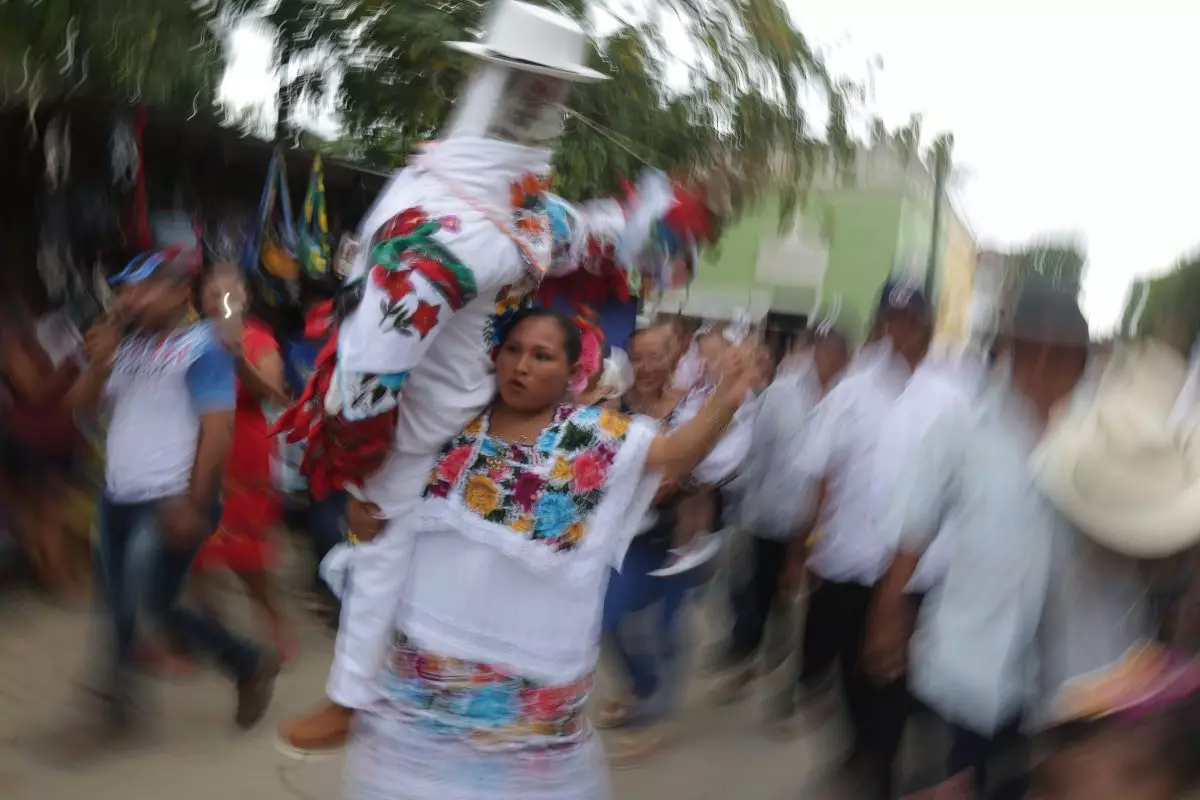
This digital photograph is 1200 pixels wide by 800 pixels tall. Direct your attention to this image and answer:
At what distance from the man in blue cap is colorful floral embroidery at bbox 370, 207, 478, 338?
5.57 feet

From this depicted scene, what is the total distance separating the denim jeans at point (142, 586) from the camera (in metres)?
3.38

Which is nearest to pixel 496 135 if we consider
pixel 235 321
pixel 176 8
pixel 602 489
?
pixel 602 489

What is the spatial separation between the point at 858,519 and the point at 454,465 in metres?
1.90

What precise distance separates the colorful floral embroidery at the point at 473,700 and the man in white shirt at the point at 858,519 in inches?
57.9

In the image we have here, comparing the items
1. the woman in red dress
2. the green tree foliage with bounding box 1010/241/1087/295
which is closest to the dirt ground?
the woman in red dress

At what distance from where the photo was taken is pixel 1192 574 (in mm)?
1812

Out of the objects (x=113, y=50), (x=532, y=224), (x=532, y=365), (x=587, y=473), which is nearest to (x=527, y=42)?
(x=532, y=224)

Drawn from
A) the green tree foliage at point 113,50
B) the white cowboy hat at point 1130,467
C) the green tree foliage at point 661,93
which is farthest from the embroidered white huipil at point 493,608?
the green tree foliage at point 661,93

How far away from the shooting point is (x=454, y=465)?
6.78 feet

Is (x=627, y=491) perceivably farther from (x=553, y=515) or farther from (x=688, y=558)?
(x=688, y=558)

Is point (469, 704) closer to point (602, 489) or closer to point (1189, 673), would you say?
point (602, 489)

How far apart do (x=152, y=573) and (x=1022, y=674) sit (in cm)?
262

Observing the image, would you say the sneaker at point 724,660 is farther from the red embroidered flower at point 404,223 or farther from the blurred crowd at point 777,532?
the red embroidered flower at point 404,223

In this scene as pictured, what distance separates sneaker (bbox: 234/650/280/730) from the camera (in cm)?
375
